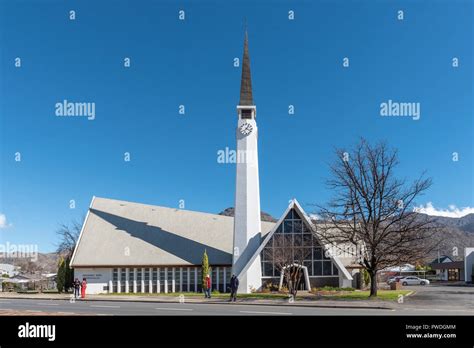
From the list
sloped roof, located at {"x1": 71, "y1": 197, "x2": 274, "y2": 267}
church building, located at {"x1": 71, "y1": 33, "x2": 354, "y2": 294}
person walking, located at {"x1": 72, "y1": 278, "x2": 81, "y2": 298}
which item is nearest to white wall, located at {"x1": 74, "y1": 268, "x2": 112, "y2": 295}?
church building, located at {"x1": 71, "y1": 33, "x2": 354, "y2": 294}

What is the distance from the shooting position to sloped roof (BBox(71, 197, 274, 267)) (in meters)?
41.5

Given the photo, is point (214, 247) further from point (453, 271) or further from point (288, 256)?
point (453, 271)

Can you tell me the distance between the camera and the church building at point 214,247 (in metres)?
37.7

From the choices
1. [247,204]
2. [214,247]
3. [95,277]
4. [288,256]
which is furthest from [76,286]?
[288,256]

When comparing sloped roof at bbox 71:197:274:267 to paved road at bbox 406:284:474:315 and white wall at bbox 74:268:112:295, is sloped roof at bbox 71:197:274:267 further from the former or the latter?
paved road at bbox 406:284:474:315

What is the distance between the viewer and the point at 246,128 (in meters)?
39.7

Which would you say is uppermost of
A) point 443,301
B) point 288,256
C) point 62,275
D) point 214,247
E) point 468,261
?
point 214,247

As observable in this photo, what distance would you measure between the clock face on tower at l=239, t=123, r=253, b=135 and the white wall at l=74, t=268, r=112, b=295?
16166 mm

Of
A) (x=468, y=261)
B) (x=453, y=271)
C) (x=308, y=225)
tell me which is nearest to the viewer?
(x=308, y=225)

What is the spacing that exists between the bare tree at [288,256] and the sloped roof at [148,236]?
20.4 feet

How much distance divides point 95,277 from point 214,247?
1052 centimetres

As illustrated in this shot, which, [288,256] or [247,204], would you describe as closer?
[288,256]
